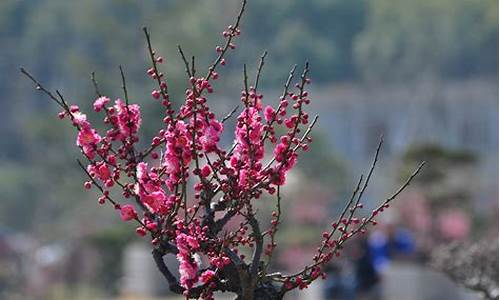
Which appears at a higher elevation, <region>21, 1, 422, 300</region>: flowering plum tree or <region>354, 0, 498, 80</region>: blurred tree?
<region>354, 0, 498, 80</region>: blurred tree

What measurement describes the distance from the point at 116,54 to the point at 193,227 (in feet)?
176

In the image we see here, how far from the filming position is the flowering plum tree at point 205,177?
5848 millimetres

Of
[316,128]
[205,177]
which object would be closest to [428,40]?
[316,128]

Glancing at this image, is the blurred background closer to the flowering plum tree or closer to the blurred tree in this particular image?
the blurred tree

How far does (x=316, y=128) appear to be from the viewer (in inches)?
2403

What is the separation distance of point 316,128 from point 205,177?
5512 centimetres

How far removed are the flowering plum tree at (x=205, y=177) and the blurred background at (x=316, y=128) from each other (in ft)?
12.5

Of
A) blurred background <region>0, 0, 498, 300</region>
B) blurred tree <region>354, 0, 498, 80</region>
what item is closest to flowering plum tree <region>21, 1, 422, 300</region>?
blurred background <region>0, 0, 498, 300</region>

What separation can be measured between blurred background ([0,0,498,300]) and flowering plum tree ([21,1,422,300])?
3.80m

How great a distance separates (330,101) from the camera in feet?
252

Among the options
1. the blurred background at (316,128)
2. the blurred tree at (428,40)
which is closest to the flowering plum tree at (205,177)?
the blurred background at (316,128)

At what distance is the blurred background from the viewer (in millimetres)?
25938

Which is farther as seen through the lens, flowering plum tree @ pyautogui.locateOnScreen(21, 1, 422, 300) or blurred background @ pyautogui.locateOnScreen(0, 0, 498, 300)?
blurred background @ pyautogui.locateOnScreen(0, 0, 498, 300)

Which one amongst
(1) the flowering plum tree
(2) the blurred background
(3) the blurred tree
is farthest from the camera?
(3) the blurred tree
